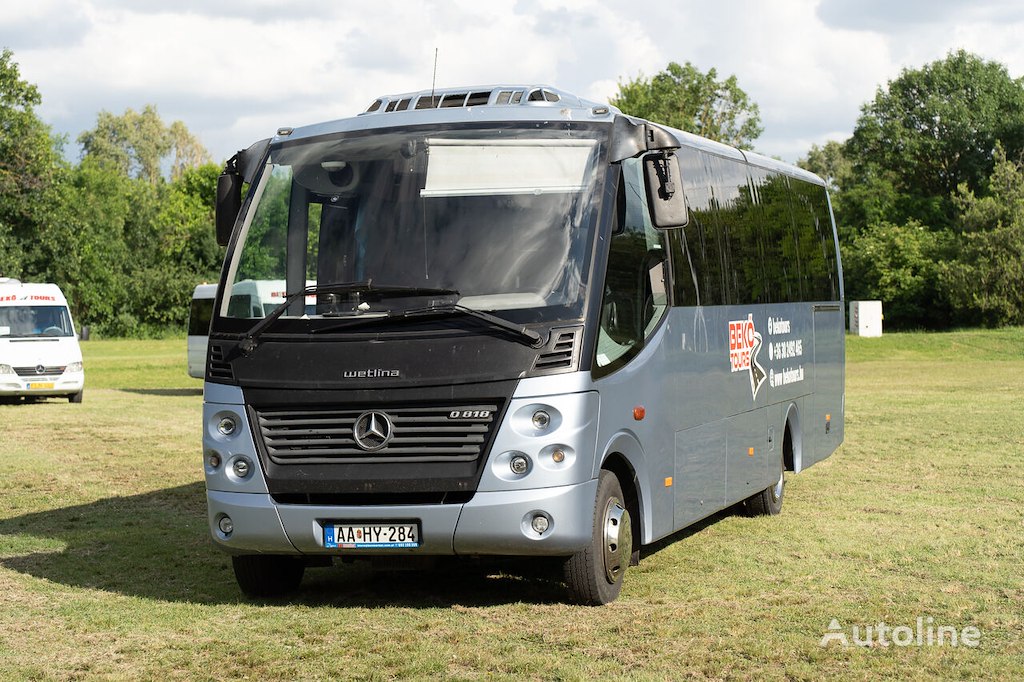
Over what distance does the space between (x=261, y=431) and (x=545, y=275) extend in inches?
77.2

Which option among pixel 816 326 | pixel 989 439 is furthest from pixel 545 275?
pixel 989 439

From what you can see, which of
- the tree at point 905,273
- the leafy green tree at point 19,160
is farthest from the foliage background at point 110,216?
the tree at point 905,273

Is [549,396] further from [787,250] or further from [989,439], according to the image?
[989,439]

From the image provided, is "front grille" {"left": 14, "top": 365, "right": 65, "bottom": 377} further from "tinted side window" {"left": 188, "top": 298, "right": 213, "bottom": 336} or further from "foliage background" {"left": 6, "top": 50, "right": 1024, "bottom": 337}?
"foliage background" {"left": 6, "top": 50, "right": 1024, "bottom": 337}

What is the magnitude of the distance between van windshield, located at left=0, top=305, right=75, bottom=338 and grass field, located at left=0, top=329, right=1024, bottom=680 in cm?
1592

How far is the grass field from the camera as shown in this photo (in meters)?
7.04

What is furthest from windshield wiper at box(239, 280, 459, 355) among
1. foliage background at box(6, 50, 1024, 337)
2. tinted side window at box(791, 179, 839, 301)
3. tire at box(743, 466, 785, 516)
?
foliage background at box(6, 50, 1024, 337)

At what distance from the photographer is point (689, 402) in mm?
10266

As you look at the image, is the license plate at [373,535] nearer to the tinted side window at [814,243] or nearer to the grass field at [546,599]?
the grass field at [546,599]

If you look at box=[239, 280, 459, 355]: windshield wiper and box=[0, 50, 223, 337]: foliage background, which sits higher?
box=[0, 50, 223, 337]: foliage background

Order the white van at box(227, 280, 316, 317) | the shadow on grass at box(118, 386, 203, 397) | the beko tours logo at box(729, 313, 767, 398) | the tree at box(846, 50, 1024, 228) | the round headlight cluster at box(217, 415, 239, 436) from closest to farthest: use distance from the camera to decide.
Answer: the round headlight cluster at box(217, 415, 239, 436)
the white van at box(227, 280, 316, 317)
the beko tours logo at box(729, 313, 767, 398)
the shadow on grass at box(118, 386, 203, 397)
the tree at box(846, 50, 1024, 228)

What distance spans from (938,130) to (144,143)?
236 feet

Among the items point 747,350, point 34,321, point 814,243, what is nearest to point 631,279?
point 747,350

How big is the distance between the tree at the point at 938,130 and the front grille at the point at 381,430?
298ft
